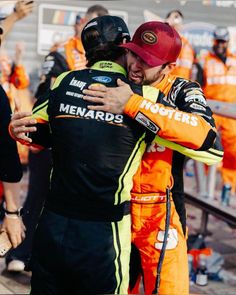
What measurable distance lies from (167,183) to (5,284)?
2.32 meters

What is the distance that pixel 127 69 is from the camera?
3.20m

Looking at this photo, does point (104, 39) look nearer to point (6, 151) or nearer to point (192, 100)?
point (192, 100)

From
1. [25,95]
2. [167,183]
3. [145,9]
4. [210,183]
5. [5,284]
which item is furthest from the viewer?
[145,9]

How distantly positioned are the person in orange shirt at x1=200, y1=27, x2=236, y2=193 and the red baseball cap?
4829 mm

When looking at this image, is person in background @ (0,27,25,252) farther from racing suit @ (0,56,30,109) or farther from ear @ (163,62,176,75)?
racing suit @ (0,56,30,109)

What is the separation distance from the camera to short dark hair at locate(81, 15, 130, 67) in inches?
124

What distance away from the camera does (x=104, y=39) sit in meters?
3.14

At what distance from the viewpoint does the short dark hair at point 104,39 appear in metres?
3.14

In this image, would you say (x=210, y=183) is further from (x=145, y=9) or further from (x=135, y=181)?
(x=145, y=9)

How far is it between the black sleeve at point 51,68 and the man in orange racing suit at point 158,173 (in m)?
2.40

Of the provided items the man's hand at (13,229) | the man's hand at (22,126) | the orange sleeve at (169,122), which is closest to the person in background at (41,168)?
the man's hand at (13,229)

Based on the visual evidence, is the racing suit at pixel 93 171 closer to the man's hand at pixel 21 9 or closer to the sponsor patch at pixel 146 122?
the sponsor patch at pixel 146 122

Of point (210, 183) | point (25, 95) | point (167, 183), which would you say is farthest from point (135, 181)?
point (25, 95)

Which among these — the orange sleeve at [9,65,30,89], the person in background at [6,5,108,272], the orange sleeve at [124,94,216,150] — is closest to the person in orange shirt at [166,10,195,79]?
the orange sleeve at [9,65,30,89]
